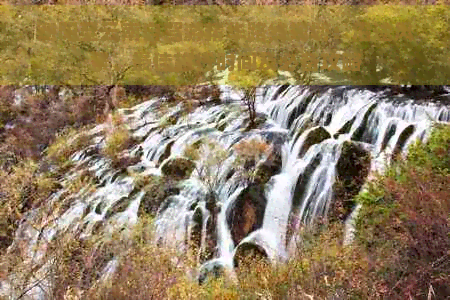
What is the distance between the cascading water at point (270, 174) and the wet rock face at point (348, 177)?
0.08 meters

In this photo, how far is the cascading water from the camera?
Result: 1118cm

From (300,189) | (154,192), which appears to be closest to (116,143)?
(154,192)

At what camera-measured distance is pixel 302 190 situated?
11.4 meters

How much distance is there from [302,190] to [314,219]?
0.79 meters

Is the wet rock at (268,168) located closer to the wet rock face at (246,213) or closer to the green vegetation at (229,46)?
the wet rock face at (246,213)

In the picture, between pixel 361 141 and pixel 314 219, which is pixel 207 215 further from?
pixel 361 141

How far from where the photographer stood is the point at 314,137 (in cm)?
1242

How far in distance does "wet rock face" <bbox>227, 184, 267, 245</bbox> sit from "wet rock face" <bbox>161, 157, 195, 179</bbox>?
6.49 feet

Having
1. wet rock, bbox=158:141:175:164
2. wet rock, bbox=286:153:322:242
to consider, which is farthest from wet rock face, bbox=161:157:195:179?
wet rock, bbox=286:153:322:242

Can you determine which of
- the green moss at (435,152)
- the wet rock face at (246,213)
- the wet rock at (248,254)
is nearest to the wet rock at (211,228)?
the wet rock face at (246,213)

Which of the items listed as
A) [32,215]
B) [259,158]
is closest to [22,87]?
[32,215]

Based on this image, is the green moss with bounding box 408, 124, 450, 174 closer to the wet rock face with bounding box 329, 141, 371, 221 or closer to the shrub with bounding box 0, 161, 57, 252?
the wet rock face with bounding box 329, 141, 371, 221

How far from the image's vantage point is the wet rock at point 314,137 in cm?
Result: 1227

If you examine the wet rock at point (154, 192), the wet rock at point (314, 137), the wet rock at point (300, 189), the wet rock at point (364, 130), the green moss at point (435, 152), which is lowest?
the wet rock at point (154, 192)
